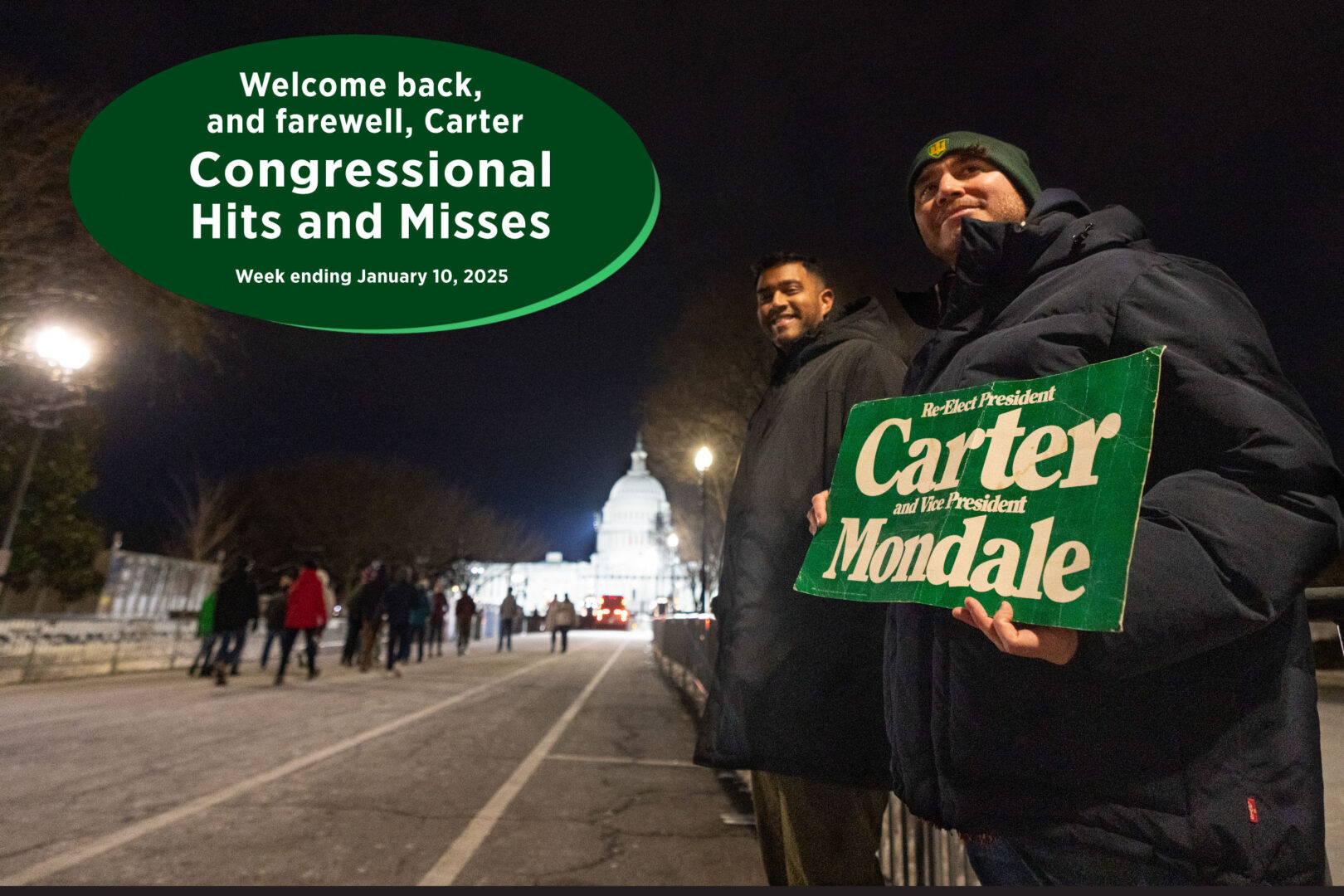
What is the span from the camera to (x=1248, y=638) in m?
1.21

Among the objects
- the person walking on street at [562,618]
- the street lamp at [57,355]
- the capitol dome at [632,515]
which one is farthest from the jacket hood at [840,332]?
the capitol dome at [632,515]

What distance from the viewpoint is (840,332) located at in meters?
2.64

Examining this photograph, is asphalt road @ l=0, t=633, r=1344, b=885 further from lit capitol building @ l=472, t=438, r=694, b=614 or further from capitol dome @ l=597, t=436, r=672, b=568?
capitol dome @ l=597, t=436, r=672, b=568

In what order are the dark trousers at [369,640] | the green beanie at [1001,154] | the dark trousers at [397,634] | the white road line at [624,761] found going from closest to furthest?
the green beanie at [1001,154]
the white road line at [624,761]
the dark trousers at [397,634]
the dark trousers at [369,640]

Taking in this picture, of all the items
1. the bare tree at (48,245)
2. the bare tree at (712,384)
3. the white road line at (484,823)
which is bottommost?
the white road line at (484,823)

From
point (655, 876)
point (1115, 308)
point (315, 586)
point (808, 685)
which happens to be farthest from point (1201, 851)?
point (315, 586)

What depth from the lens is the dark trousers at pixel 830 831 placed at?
2158mm

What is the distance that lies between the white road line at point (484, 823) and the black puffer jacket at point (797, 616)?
62.7 inches

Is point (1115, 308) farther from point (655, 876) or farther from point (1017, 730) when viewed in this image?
point (655, 876)

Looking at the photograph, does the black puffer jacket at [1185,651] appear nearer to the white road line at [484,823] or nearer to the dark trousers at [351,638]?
the white road line at [484,823]

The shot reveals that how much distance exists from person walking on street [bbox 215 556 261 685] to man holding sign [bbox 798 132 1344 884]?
13.7 m

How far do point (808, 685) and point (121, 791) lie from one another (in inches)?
198

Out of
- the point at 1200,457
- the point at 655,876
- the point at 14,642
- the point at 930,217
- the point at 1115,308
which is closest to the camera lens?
the point at 1200,457

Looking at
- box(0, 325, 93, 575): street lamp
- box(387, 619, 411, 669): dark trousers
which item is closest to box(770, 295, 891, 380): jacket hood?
box(0, 325, 93, 575): street lamp
